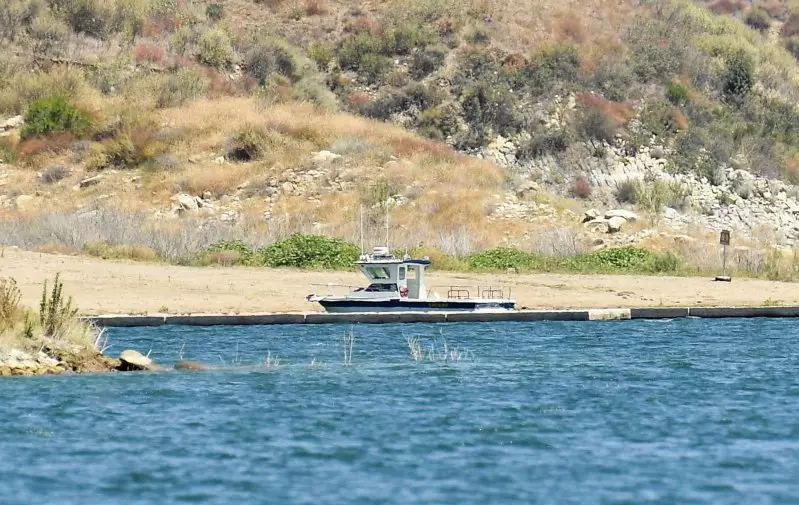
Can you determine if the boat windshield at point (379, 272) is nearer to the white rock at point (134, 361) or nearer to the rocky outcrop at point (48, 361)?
the white rock at point (134, 361)

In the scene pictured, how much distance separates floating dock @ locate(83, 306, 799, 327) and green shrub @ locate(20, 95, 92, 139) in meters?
27.8

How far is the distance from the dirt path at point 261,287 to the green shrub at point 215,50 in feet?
88.5

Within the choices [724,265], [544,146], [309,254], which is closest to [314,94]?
[544,146]

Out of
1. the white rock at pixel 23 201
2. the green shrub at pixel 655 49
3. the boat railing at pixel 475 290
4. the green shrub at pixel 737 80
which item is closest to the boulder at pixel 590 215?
the boat railing at pixel 475 290

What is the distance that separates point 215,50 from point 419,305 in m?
34.6

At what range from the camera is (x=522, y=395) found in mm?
23484

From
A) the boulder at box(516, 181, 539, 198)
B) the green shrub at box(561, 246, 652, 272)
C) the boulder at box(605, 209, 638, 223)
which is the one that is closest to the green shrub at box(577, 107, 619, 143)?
the boulder at box(516, 181, 539, 198)

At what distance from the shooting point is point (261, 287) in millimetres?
36656

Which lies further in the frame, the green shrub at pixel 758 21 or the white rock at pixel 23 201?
the green shrub at pixel 758 21

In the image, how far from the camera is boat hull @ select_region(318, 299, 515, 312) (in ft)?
110

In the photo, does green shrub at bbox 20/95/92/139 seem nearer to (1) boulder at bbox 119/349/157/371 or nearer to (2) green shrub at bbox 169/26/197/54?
(2) green shrub at bbox 169/26/197/54

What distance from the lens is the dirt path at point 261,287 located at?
3450 centimetres

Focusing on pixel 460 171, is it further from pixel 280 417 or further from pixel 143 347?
pixel 280 417

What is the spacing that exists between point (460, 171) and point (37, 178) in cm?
1510
